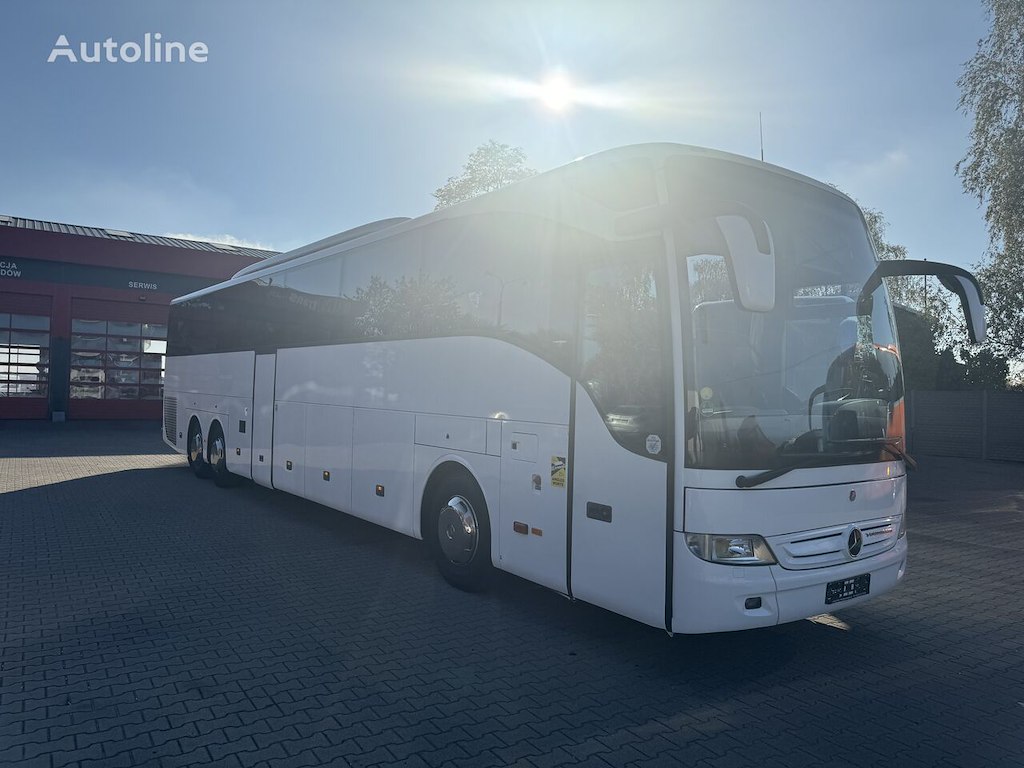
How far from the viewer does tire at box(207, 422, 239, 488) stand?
1240cm

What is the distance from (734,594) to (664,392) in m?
1.21

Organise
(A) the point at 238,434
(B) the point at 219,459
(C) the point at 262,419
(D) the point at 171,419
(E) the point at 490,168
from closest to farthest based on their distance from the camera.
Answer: (C) the point at 262,419
(A) the point at 238,434
(B) the point at 219,459
(D) the point at 171,419
(E) the point at 490,168

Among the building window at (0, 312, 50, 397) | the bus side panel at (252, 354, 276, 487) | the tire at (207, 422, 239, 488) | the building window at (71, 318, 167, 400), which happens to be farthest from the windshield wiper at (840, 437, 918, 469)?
the building window at (0, 312, 50, 397)

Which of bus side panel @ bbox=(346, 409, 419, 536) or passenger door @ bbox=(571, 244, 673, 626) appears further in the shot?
bus side panel @ bbox=(346, 409, 419, 536)

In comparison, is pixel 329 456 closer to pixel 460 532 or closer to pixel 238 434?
pixel 460 532

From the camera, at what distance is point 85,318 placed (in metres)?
29.8

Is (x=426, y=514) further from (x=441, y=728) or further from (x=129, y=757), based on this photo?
(x=129, y=757)

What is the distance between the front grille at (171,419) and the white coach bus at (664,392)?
9538mm

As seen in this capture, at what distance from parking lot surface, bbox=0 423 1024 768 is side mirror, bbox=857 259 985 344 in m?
2.28

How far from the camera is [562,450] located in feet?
17.9

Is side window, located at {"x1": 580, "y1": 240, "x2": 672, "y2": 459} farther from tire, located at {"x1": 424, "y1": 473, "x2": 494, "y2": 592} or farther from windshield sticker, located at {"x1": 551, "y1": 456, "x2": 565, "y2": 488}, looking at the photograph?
tire, located at {"x1": 424, "y1": 473, "x2": 494, "y2": 592}

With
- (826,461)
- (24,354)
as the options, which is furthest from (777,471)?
(24,354)

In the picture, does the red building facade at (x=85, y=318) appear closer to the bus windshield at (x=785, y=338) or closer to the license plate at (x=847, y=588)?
the bus windshield at (x=785, y=338)

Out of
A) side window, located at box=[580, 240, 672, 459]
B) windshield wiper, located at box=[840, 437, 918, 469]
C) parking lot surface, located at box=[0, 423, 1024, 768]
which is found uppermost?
side window, located at box=[580, 240, 672, 459]
